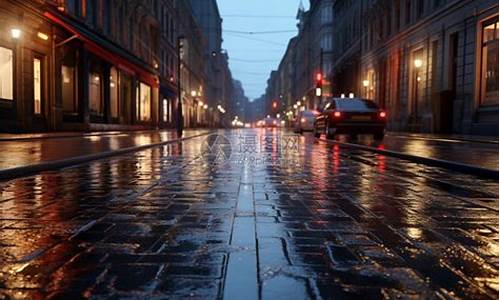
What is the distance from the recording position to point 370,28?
47812 mm

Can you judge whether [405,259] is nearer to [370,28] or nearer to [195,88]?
[370,28]

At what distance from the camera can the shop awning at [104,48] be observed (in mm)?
24422

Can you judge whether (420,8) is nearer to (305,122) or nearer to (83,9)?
(305,122)

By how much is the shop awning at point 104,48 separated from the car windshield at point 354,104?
1289cm

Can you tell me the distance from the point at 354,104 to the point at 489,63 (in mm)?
7987

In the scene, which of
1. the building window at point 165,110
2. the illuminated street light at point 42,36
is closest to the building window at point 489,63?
the illuminated street light at point 42,36

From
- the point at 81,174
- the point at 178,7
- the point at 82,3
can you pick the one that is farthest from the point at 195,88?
the point at 81,174

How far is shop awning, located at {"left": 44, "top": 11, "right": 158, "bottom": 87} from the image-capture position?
80.1 feet

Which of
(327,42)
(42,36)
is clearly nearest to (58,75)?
(42,36)

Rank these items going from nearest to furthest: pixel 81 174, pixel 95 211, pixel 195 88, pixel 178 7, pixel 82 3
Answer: pixel 95 211, pixel 81 174, pixel 82 3, pixel 178 7, pixel 195 88

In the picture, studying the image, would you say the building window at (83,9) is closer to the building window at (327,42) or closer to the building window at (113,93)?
the building window at (113,93)

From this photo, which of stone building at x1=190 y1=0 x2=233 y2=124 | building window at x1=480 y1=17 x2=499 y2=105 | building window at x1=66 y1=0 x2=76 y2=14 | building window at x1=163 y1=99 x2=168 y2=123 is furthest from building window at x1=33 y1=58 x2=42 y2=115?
stone building at x1=190 y1=0 x2=233 y2=124

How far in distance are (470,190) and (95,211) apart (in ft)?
16.2

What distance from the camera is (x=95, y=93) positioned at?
31344 millimetres
